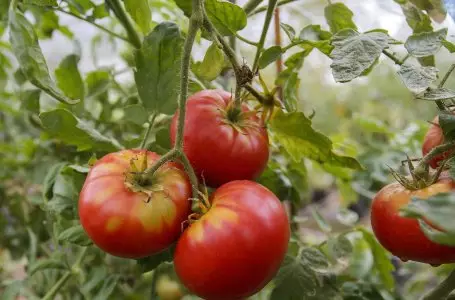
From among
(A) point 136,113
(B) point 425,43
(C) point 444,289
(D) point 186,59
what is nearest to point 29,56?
(D) point 186,59

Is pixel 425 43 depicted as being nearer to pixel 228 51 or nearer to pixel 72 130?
pixel 228 51

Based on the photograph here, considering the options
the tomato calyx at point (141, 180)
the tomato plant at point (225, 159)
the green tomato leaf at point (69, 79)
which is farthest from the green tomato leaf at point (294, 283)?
the green tomato leaf at point (69, 79)

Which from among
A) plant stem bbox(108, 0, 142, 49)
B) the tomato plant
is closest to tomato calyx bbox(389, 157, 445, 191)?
the tomato plant

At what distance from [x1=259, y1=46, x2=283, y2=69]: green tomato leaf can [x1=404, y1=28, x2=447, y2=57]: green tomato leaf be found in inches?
4.3

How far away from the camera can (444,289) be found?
573 millimetres

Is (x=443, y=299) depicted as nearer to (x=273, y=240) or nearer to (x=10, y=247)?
(x=273, y=240)

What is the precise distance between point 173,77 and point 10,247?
25.3 inches

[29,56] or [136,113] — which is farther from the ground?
[29,56]

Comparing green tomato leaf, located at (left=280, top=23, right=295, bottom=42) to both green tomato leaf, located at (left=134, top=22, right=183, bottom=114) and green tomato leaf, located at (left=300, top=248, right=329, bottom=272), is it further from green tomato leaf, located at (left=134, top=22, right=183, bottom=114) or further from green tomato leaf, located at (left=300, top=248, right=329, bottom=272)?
green tomato leaf, located at (left=300, top=248, right=329, bottom=272)

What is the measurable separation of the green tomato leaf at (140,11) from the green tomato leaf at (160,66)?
19mm

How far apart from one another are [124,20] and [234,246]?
1.25 ft

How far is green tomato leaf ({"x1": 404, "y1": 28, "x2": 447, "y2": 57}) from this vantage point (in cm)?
47

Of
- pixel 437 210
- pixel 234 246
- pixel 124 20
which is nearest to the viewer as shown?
pixel 437 210

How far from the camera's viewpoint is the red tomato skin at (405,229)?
44 cm
